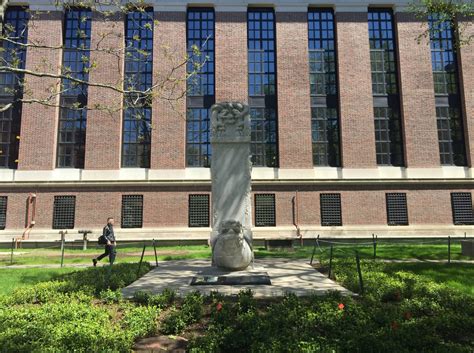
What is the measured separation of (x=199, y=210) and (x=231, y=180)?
14873mm

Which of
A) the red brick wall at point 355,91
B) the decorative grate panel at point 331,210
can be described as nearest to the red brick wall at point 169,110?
the decorative grate panel at point 331,210

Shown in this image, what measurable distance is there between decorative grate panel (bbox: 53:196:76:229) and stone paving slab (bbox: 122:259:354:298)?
1445 centimetres

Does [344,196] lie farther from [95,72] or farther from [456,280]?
[95,72]

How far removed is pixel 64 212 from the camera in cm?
2442

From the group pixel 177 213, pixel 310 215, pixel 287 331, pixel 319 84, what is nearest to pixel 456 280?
pixel 287 331

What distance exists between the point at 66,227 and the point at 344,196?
19000 millimetres

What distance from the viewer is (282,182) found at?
81.8 ft

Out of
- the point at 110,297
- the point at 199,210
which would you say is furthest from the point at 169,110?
the point at 110,297

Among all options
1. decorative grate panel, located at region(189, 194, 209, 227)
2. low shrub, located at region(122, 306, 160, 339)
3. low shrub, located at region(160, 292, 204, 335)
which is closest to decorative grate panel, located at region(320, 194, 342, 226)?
decorative grate panel, located at region(189, 194, 209, 227)

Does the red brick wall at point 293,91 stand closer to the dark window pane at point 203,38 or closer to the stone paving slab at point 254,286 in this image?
the dark window pane at point 203,38

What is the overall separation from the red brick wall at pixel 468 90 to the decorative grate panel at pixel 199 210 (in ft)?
62.2

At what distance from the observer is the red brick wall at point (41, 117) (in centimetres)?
2475

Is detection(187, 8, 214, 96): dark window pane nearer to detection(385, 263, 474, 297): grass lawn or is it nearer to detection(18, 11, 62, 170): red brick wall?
detection(18, 11, 62, 170): red brick wall

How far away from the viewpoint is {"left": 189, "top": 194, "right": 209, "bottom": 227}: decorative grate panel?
81.1ft
